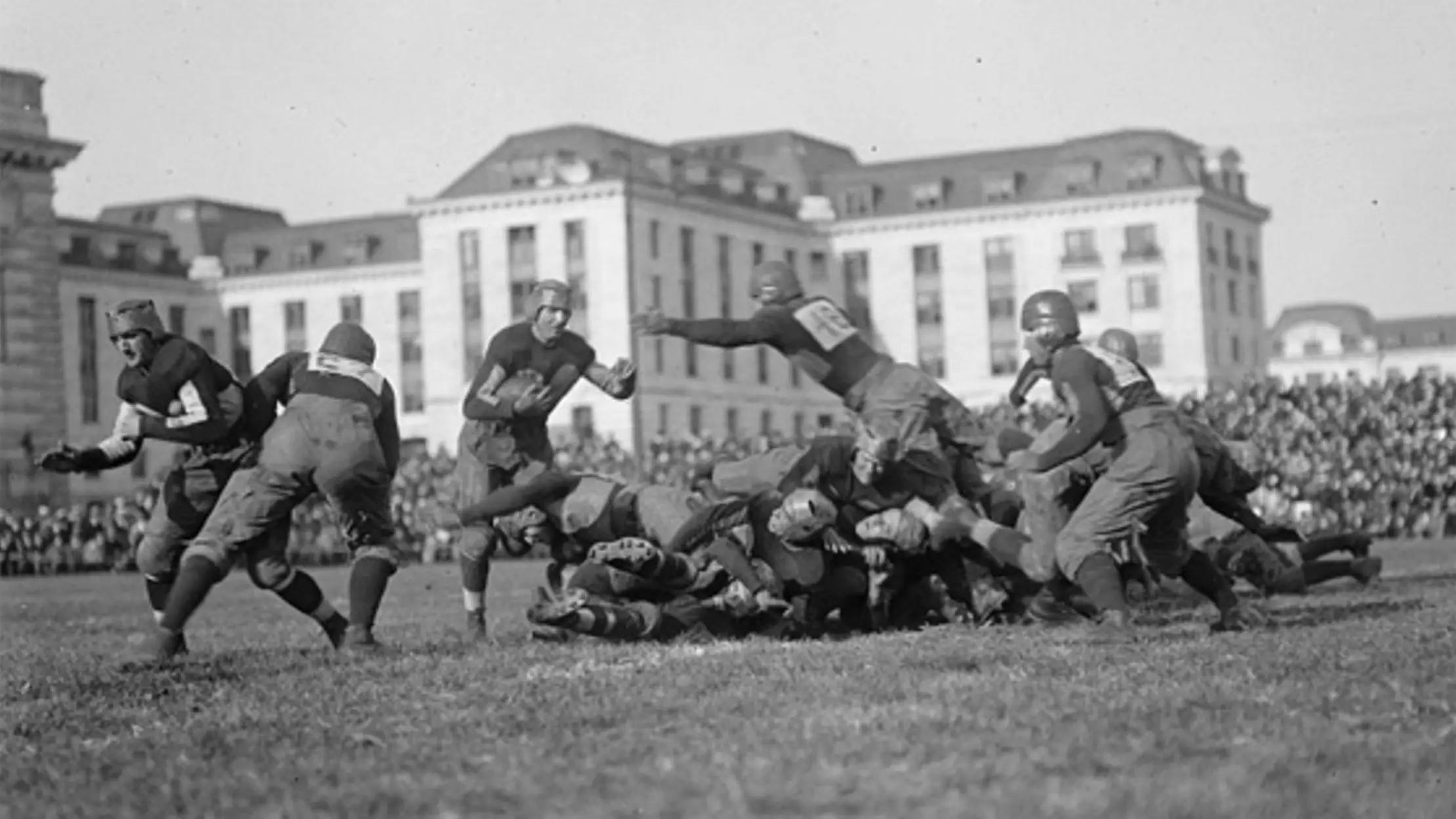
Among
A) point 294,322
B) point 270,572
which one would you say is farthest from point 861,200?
point 270,572

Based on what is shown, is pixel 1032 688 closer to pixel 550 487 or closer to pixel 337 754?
pixel 337 754

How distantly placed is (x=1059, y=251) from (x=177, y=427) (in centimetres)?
7132

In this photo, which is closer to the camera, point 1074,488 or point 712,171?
point 1074,488

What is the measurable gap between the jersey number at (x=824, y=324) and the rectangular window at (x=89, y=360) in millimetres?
62482

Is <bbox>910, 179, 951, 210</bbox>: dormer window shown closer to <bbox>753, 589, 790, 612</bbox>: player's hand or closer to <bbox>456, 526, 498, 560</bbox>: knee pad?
<bbox>456, 526, 498, 560</bbox>: knee pad

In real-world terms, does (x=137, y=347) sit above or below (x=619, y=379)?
above

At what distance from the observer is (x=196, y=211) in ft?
291

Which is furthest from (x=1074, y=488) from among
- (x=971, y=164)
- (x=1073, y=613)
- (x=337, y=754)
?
(x=971, y=164)

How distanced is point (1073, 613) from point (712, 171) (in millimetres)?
67875

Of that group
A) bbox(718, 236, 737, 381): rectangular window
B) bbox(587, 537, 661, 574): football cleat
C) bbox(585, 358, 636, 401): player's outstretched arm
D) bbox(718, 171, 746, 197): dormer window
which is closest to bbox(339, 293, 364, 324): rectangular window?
bbox(718, 236, 737, 381): rectangular window

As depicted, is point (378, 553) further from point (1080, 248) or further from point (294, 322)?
point (294, 322)

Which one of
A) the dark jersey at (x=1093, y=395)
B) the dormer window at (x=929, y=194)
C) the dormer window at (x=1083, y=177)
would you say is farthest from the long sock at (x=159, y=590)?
the dormer window at (x=929, y=194)

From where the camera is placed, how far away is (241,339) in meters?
85.1

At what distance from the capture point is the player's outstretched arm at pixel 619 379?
A: 46.3ft
